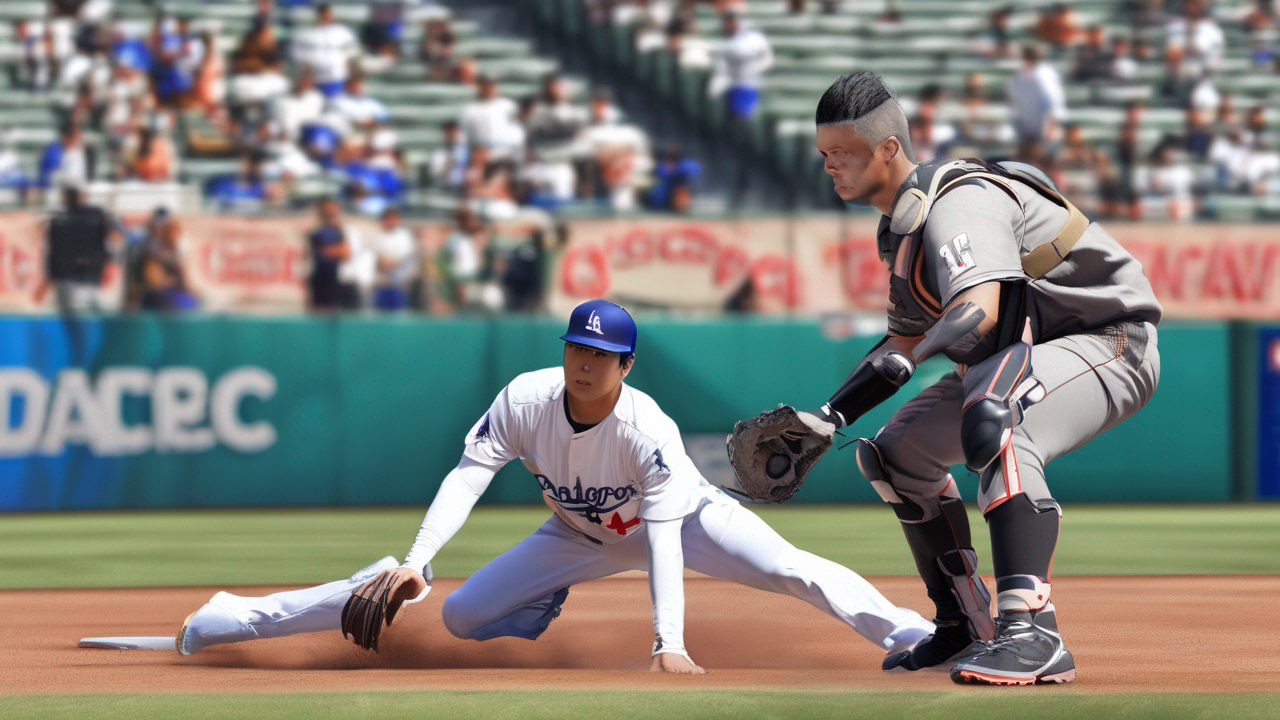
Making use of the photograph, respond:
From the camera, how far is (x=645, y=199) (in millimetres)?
14844

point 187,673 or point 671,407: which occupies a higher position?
point 187,673

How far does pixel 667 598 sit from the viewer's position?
16.4 ft

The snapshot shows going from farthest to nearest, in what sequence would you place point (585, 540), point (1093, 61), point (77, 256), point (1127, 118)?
point (1093, 61) < point (1127, 118) < point (77, 256) < point (585, 540)

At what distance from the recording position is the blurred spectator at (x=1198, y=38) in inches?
680

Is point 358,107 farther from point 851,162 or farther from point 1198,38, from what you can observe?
point 851,162

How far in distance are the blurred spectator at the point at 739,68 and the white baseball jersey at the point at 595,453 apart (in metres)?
11.1

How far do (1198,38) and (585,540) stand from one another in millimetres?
14027

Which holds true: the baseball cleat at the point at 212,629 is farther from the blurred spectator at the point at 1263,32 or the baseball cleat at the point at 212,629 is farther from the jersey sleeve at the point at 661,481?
the blurred spectator at the point at 1263,32

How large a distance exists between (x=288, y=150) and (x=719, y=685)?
1112 centimetres

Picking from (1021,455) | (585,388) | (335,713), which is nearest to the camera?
(335,713)

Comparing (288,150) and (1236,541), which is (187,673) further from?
(288,150)

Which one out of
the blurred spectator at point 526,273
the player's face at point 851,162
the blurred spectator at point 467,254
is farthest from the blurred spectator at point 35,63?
the player's face at point 851,162

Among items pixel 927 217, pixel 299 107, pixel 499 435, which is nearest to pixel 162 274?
pixel 299 107

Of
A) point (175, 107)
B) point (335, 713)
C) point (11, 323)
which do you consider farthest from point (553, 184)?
point (335, 713)
